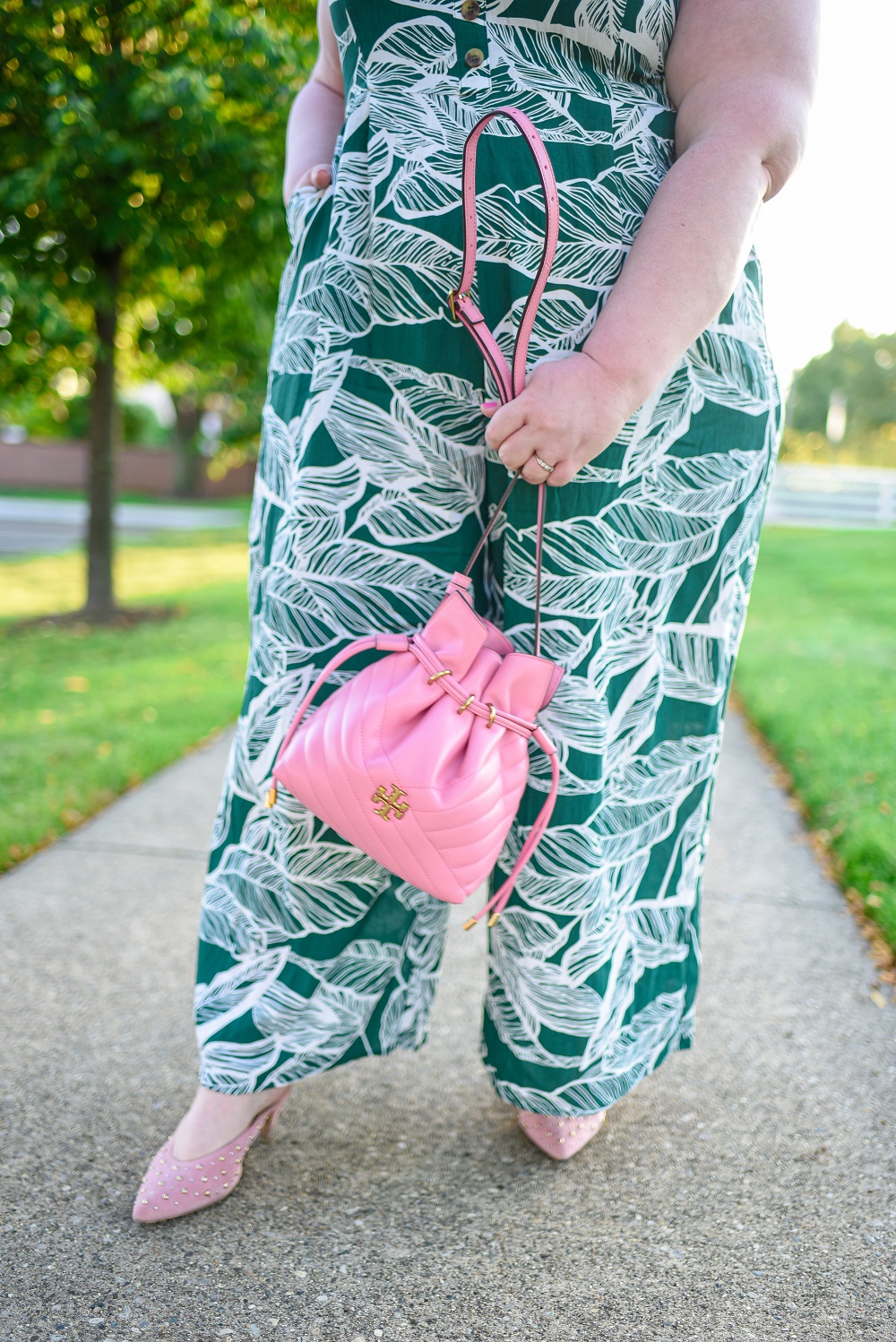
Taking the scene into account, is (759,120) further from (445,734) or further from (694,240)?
(445,734)

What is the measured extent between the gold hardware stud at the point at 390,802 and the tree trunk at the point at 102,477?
5425mm

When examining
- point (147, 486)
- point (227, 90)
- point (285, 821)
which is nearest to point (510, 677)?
point (285, 821)

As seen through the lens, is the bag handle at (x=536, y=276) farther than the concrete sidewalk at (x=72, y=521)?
No

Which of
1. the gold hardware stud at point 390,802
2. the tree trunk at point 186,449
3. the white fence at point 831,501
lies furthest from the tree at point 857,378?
the gold hardware stud at point 390,802

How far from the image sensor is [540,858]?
1.39 meters

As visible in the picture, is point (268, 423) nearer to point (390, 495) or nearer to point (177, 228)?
point (390, 495)

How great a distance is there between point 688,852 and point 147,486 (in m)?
27.8

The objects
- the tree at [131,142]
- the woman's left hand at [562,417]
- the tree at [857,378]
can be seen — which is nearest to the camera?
the woman's left hand at [562,417]

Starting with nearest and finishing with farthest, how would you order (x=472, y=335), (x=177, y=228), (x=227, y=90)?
(x=472, y=335) → (x=227, y=90) → (x=177, y=228)

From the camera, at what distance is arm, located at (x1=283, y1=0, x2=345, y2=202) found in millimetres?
1461

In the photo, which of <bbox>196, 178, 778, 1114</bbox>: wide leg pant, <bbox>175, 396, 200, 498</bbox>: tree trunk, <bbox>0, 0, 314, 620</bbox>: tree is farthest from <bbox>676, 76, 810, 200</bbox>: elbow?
<bbox>175, 396, 200, 498</bbox>: tree trunk

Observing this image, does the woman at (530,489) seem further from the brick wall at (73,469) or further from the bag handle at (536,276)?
the brick wall at (73,469)

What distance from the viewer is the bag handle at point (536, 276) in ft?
3.78

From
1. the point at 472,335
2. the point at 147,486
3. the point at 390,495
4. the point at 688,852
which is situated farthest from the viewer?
the point at 147,486
